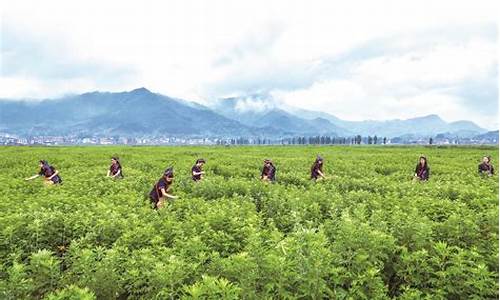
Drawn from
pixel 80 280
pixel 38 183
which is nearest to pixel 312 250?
pixel 80 280

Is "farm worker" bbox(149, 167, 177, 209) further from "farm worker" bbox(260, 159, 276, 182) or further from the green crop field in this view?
"farm worker" bbox(260, 159, 276, 182)

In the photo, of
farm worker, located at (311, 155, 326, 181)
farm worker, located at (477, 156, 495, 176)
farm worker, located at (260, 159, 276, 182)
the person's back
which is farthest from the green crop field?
farm worker, located at (477, 156, 495, 176)

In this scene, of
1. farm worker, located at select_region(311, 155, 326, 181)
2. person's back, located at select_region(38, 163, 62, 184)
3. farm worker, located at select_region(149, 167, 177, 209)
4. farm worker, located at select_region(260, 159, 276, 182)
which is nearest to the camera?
farm worker, located at select_region(149, 167, 177, 209)

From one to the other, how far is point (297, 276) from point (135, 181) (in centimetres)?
1551

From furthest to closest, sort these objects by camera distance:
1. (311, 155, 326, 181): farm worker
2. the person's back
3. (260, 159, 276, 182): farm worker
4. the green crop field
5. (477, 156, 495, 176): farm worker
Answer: (477, 156, 495, 176): farm worker → (311, 155, 326, 181): farm worker → (260, 159, 276, 182): farm worker → the person's back → the green crop field

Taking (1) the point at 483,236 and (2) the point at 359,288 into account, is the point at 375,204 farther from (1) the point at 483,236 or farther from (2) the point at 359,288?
(2) the point at 359,288

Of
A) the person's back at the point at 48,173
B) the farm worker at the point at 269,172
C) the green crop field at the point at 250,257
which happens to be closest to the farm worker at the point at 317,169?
the farm worker at the point at 269,172

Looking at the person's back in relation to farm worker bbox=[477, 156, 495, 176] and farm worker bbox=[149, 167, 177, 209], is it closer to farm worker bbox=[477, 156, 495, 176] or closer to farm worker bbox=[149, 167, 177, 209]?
farm worker bbox=[149, 167, 177, 209]

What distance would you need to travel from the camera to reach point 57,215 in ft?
36.4

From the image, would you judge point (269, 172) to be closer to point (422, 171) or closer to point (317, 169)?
point (317, 169)

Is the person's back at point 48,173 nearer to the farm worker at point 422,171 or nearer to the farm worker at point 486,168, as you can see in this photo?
the farm worker at point 422,171

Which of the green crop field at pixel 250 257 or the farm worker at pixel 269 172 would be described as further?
the farm worker at pixel 269 172

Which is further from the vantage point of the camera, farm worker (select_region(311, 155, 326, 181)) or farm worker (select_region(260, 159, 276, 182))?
farm worker (select_region(311, 155, 326, 181))

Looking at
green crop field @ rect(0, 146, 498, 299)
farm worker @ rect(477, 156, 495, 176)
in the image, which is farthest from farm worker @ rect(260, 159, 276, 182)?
farm worker @ rect(477, 156, 495, 176)
